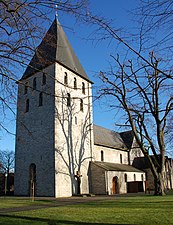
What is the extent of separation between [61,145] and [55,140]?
1186mm

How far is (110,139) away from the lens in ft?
136

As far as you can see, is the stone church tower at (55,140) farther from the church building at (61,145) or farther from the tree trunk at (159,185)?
the tree trunk at (159,185)

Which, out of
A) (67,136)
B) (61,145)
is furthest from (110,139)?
(61,145)

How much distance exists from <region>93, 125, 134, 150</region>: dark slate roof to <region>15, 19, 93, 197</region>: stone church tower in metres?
4.72

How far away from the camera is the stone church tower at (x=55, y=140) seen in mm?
26094

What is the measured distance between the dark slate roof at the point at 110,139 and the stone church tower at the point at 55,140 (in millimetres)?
4719

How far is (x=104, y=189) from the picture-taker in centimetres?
2923

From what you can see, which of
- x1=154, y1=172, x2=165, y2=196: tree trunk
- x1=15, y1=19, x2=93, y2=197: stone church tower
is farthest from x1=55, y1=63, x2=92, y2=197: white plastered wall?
x1=154, y1=172, x2=165, y2=196: tree trunk

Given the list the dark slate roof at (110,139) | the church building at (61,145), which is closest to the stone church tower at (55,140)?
the church building at (61,145)

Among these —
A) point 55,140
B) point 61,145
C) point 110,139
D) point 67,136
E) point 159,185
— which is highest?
point 110,139

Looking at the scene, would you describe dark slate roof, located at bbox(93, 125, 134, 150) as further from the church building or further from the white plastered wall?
the white plastered wall

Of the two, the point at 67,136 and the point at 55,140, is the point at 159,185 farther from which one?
the point at 67,136

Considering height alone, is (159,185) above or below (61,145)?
below

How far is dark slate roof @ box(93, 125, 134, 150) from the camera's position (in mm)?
37359
